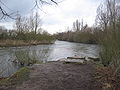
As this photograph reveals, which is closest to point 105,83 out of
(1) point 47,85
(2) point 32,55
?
(1) point 47,85

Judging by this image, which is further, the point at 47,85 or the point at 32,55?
the point at 32,55

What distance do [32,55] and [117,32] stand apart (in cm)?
682

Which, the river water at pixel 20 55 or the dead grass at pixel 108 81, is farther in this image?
the river water at pixel 20 55

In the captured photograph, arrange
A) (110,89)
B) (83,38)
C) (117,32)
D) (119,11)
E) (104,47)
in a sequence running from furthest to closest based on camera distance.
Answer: (83,38)
(104,47)
(119,11)
(117,32)
(110,89)

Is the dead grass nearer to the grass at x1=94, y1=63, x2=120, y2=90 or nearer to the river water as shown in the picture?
the grass at x1=94, y1=63, x2=120, y2=90

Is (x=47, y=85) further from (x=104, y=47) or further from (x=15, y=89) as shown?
(x=104, y=47)

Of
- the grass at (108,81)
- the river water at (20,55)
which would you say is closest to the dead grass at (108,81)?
the grass at (108,81)

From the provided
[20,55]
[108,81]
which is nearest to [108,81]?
[108,81]

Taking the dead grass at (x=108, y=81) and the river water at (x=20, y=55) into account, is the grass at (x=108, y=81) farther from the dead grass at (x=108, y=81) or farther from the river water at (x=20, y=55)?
the river water at (x=20, y=55)

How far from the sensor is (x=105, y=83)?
5.39 m

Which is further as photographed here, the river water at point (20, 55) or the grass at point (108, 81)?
the river water at point (20, 55)

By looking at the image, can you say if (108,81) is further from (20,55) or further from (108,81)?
(20,55)

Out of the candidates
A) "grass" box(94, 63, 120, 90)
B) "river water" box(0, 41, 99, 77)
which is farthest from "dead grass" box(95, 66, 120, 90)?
"river water" box(0, 41, 99, 77)

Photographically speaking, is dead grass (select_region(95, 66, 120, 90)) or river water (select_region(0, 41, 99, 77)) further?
river water (select_region(0, 41, 99, 77))
